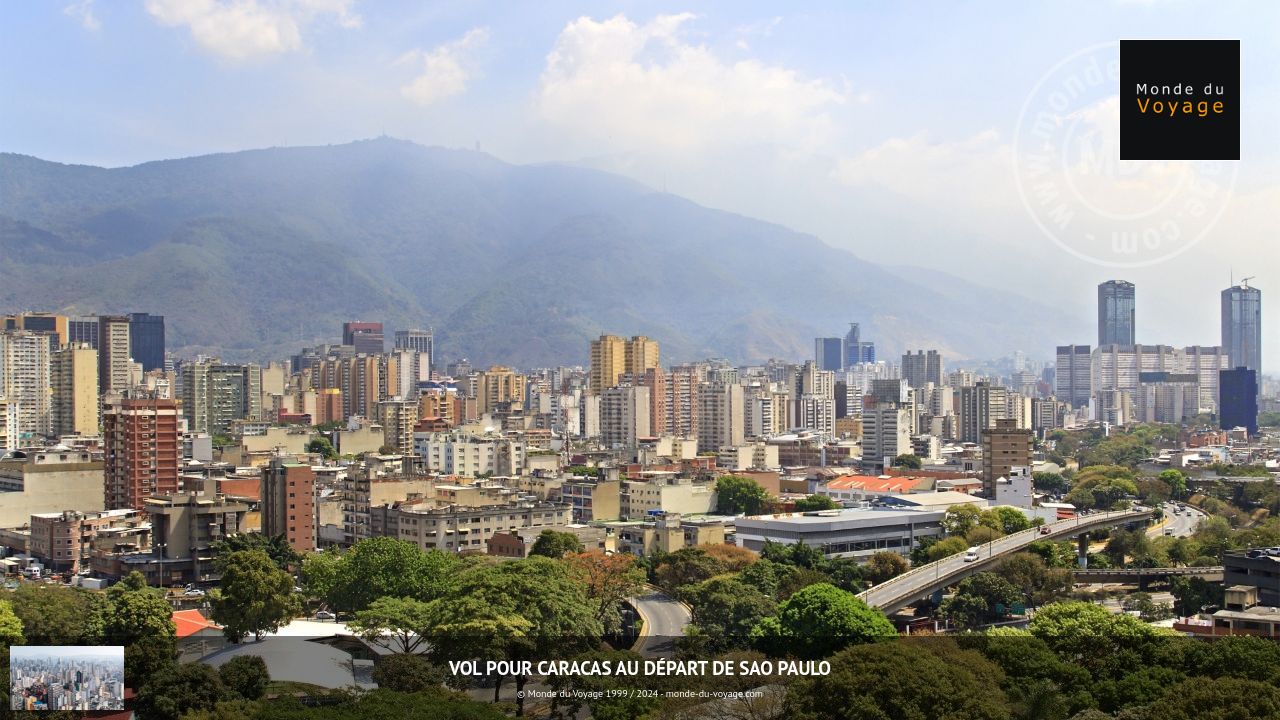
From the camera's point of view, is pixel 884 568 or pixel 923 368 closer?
pixel 884 568

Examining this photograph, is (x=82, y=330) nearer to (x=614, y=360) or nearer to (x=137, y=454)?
(x=614, y=360)

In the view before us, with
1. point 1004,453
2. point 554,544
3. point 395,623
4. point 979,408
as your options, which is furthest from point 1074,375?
point 395,623

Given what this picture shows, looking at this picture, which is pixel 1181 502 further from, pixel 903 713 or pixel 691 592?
pixel 903 713

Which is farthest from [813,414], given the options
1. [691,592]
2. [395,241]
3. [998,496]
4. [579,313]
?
[395,241]

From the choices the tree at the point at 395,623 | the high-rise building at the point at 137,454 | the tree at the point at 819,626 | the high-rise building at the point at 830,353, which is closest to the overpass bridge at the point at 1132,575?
the tree at the point at 819,626

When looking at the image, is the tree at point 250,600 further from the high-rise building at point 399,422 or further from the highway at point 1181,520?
the high-rise building at point 399,422
